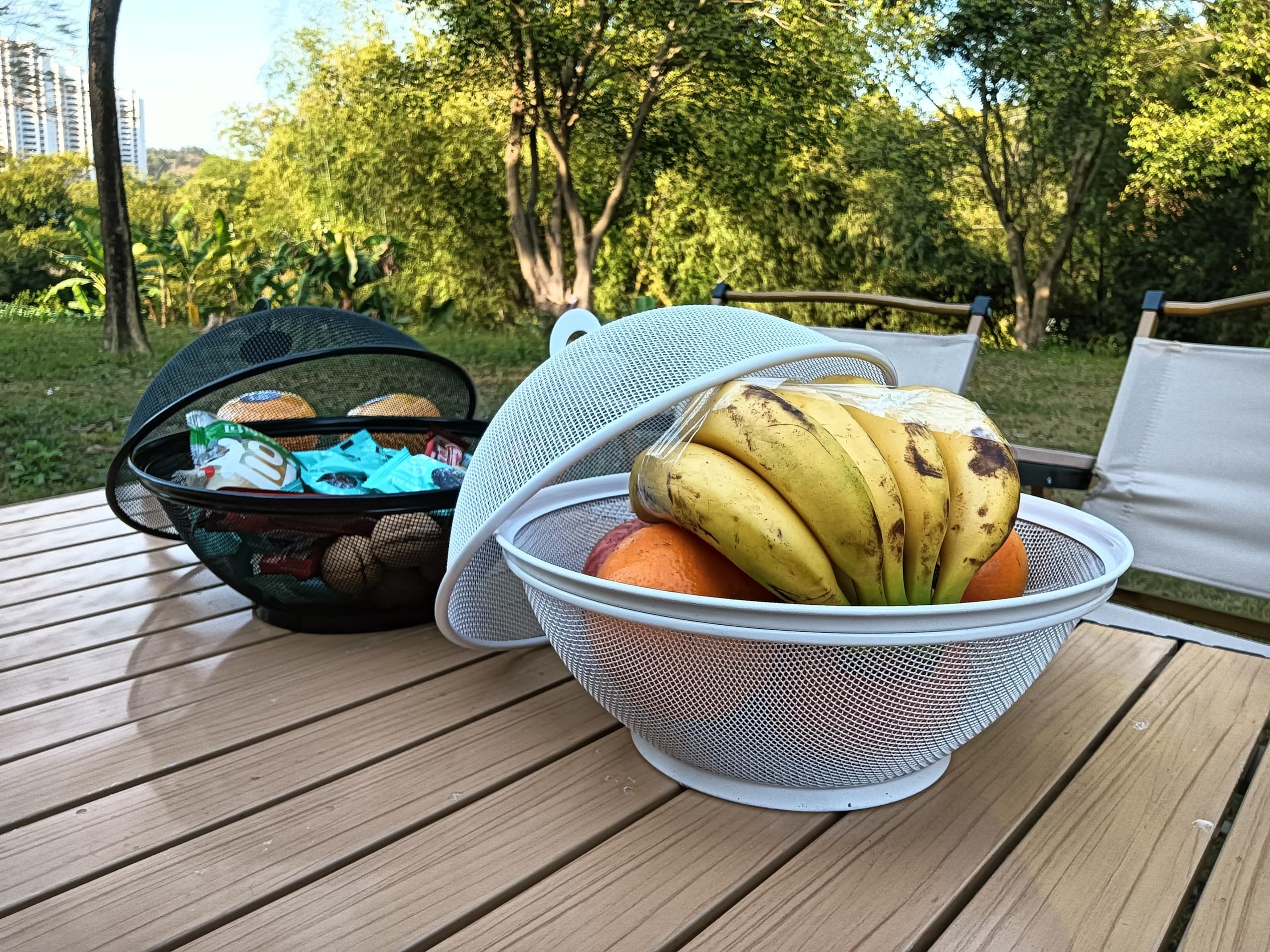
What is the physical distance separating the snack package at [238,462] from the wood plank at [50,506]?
0.65 metres

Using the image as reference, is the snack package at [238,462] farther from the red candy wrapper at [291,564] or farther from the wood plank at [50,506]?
the wood plank at [50,506]

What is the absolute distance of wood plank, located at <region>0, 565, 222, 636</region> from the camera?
956 millimetres

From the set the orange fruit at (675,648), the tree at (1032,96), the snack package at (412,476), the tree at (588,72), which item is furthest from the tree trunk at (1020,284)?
the orange fruit at (675,648)

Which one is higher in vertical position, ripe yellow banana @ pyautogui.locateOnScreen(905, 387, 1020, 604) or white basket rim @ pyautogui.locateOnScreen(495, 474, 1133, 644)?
ripe yellow banana @ pyautogui.locateOnScreen(905, 387, 1020, 604)

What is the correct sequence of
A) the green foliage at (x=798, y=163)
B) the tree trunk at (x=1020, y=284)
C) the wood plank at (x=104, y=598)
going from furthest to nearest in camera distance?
the tree trunk at (x=1020, y=284)
the green foliage at (x=798, y=163)
the wood plank at (x=104, y=598)

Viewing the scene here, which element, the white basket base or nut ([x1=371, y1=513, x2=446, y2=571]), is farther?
nut ([x1=371, y1=513, x2=446, y2=571])

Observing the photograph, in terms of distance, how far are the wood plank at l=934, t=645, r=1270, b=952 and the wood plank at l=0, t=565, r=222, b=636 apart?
76 centimetres

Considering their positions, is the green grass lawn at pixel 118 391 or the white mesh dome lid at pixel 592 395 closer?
the white mesh dome lid at pixel 592 395

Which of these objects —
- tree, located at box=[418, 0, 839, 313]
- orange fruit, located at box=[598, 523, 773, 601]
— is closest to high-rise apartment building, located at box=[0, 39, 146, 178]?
tree, located at box=[418, 0, 839, 313]

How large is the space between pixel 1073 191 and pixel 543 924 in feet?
29.7

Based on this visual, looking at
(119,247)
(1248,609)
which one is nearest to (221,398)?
(1248,609)

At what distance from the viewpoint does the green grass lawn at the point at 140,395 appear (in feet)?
12.5

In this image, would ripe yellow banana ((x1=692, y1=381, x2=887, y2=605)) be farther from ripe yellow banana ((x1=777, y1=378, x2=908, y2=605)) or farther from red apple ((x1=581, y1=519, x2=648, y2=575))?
red apple ((x1=581, y1=519, x2=648, y2=575))

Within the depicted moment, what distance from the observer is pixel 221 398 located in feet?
4.00
